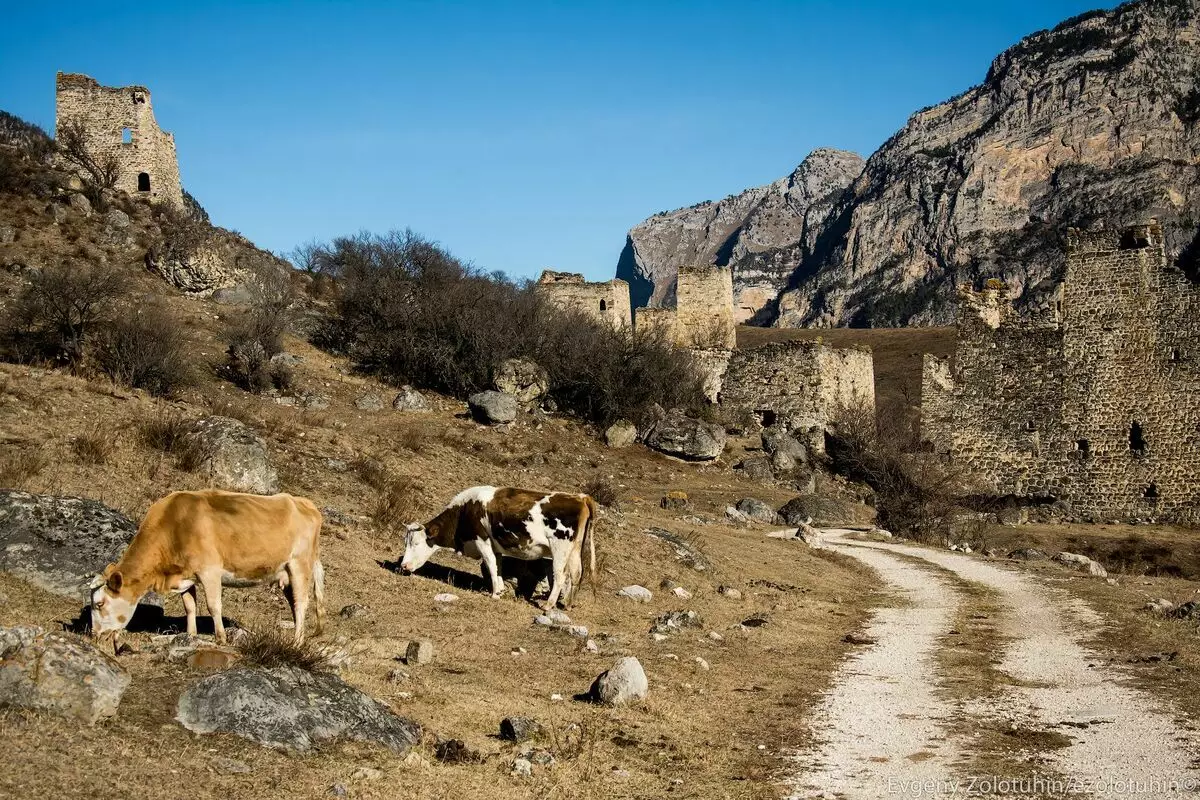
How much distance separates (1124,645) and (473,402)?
2356 centimetres

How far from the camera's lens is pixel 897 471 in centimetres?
3331

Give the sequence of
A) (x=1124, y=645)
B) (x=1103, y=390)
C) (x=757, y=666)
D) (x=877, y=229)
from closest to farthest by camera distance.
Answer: (x=757, y=666)
(x=1124, y=645)
(x=1103, y=390)
(x=877, y=229)

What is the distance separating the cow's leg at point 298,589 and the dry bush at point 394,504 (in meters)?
5.98

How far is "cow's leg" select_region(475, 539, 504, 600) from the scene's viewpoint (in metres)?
13.3

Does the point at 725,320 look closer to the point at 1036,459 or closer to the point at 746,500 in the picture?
the point at 1036,459


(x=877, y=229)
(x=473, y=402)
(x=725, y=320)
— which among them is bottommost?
(x=473, y=402)

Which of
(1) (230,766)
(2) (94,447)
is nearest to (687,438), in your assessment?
(2) (94,447)

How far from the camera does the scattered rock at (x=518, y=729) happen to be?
7.87 metres

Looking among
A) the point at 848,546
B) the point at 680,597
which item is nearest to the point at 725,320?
the point at 848,546

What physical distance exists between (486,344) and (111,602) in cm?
2864

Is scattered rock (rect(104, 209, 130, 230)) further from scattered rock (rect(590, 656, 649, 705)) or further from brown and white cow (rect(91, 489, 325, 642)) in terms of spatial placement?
scattered rock (rect(590, 656, 649, 705))

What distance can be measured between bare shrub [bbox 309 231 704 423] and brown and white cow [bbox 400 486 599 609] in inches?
881

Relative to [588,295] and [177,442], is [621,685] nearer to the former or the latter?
[177,442]

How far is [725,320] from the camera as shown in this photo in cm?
4728
